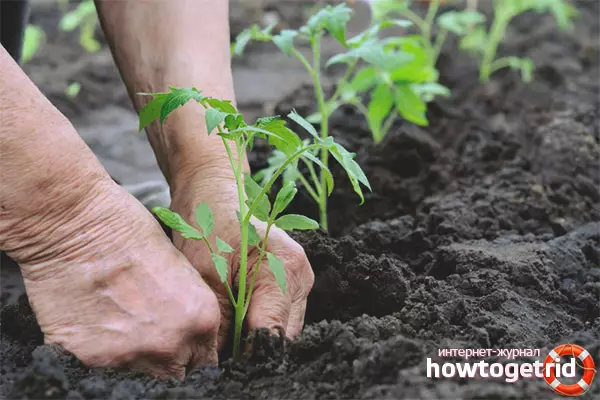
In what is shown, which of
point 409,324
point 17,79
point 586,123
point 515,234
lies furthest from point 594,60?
point 17,79

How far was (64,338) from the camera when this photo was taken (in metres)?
1.21

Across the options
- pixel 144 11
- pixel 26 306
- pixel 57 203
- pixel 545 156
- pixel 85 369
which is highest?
pixel 144 11

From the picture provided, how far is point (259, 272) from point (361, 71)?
1142mm

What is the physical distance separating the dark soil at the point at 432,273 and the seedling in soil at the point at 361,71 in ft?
0.39

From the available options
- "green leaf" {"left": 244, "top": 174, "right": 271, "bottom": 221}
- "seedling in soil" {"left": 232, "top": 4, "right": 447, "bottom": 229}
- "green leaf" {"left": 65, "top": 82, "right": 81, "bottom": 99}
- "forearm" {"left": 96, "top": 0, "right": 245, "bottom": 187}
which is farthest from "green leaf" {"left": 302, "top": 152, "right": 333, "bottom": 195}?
"green leaf" {"left": 65, "top": 82, "right": 81, "bottom": 99}

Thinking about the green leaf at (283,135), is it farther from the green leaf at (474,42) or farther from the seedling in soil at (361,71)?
the green leaf at (474,42)

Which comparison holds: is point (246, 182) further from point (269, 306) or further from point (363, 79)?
point (363, 79)

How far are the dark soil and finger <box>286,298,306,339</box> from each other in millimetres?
92

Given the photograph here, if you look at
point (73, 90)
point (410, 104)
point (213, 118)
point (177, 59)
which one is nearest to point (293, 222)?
point (213, 118)

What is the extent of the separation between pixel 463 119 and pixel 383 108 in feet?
2.17

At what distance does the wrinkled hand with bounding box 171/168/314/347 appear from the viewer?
1269 mm

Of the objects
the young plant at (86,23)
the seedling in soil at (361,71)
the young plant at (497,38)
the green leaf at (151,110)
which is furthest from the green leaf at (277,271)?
the young plant at (86,23)

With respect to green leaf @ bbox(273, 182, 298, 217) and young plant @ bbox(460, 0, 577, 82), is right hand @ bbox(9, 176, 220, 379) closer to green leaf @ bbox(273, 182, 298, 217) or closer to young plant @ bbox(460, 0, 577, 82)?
green leaf @ bbox(273, 182, 298, 217)

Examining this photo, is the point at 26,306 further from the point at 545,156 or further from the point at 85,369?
the point at 545,156
